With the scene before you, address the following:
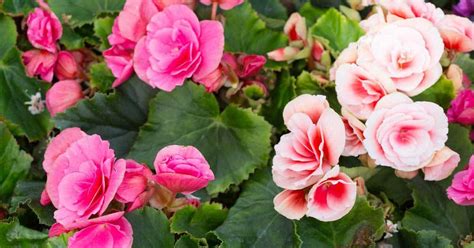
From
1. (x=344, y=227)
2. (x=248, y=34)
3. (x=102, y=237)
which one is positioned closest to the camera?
(x=102, y=237)

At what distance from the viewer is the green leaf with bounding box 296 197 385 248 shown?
35.5 inches

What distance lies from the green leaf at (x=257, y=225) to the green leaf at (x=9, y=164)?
1.15 feet

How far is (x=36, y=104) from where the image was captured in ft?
3.89

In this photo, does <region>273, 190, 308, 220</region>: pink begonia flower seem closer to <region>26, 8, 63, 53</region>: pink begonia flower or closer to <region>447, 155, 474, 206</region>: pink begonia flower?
<region>447, 155, 474, 206</region>: pink begonia flower

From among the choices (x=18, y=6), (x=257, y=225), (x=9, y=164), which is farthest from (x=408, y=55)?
(x=18, y=6)

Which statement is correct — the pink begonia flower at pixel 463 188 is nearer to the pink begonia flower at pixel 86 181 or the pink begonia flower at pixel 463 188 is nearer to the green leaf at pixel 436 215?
the green leaf at pixel 436 215

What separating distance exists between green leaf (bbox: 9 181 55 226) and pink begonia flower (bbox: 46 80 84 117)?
0.43ft

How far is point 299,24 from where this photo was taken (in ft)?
3.71

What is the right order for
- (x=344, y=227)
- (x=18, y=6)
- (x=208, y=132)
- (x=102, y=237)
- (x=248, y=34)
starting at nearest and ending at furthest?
(x=102, y=237), (x=344, y=227), (x=208, y=132), (x=248, y=34), (x=18, y=6)

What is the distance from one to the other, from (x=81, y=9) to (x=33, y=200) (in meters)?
0.40

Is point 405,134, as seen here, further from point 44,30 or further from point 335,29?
point 44,30

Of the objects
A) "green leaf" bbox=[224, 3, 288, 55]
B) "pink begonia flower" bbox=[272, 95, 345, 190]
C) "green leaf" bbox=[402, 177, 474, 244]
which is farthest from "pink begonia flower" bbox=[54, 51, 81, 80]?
"green leaf" bbox=[402, 177, 474, 244]

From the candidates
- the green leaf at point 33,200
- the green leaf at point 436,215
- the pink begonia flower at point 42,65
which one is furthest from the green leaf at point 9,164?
the green leaf at point 436,215

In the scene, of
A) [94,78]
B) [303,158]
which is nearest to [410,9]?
[303,158]
